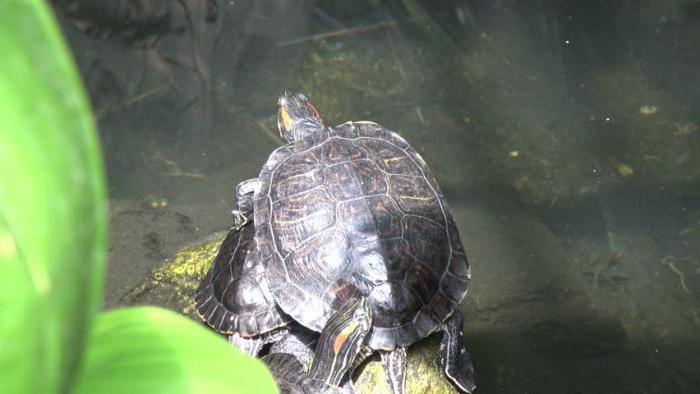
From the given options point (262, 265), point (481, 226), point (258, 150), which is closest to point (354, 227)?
point (262, 265)

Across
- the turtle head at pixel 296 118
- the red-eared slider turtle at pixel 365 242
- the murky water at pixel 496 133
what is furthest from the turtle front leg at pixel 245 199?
the murky water at pixel 496 133

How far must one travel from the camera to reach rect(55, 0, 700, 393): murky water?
316 centimetres

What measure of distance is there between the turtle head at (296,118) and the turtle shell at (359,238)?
0.56m

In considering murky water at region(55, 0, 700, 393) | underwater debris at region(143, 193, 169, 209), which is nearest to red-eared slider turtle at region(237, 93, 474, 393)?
murky water at region(55, 0, 700, 393)

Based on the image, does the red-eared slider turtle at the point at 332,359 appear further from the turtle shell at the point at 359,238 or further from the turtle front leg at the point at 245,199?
the turtle front leg at the point at 245,199

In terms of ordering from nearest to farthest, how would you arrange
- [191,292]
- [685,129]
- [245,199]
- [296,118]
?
[245,199] → [191,292] → [296,118] → [685,129]

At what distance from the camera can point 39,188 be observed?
333mm

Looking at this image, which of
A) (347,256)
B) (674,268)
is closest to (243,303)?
(347,256)

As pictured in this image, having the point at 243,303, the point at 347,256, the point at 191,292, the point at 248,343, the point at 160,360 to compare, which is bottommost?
the point at 191,292

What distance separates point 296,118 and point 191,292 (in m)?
0.99

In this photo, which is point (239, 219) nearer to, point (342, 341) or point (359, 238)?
point (359, 238)

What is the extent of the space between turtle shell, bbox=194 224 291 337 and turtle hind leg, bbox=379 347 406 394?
45 cm

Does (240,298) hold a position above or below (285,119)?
below

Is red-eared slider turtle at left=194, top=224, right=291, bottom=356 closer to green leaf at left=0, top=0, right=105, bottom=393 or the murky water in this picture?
the murky water
